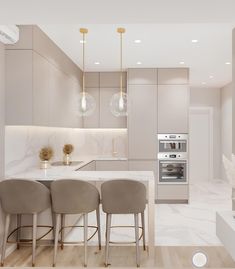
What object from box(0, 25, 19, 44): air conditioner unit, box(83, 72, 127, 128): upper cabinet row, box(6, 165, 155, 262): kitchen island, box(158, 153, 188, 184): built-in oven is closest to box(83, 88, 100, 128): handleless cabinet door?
box(83, 72, 127, 128): upper cabinet row

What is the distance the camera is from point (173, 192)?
6.75 m

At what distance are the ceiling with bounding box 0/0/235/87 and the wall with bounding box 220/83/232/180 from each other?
1.04 feet

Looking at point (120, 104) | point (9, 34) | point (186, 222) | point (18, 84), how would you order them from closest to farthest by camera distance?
1. point (9, 34)
2. point (18, 84)
3. point (120, 104)
4. point (186, 222)

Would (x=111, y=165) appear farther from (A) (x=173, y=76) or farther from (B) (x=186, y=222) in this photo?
(A) (x=173, y=76)

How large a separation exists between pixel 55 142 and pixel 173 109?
243cm

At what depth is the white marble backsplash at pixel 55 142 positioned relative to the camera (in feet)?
14.0

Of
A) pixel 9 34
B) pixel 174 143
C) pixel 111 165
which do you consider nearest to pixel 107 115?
pixel 111 165

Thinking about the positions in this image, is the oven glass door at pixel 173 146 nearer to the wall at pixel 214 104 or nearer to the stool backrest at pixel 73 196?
the wall at pixel 214 104

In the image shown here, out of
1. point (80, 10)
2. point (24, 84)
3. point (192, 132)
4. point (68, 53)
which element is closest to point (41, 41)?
point (24, 84)

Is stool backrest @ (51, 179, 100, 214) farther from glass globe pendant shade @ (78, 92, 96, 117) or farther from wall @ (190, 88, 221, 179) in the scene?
wall @ (190, 88, 221, 179)

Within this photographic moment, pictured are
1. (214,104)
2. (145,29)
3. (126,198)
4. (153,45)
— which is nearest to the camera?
(126,198)

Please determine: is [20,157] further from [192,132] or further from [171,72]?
[192,132]

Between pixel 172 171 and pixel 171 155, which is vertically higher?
pixel 171 155

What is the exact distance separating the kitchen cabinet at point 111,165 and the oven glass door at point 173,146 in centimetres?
80
